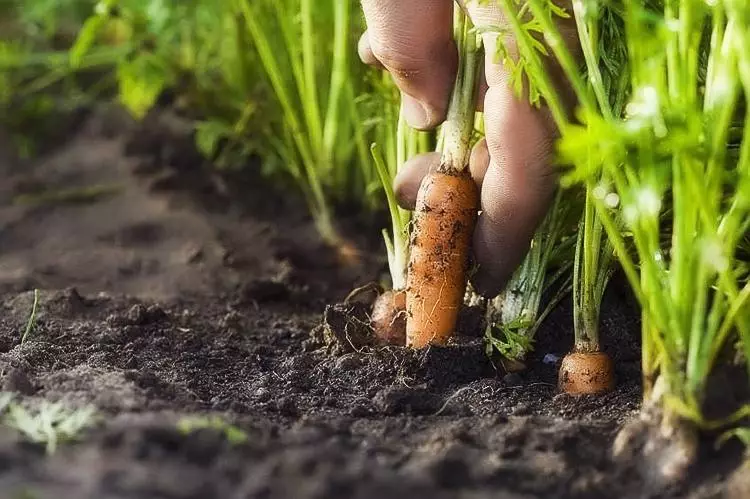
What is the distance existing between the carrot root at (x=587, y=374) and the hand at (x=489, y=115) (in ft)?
0.55

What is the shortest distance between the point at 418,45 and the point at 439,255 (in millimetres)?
300

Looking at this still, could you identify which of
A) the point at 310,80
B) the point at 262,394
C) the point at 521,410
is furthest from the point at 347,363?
the point at 310,80

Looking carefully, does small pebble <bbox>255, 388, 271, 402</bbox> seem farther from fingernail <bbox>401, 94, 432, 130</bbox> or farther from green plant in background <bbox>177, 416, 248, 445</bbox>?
fingernail <bbox>401, 94, 432, 130</bbox>

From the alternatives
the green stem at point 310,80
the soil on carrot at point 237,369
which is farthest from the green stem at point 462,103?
the green stem at point 310,80

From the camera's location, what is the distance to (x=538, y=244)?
130cm

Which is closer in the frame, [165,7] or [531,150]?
[531,150]

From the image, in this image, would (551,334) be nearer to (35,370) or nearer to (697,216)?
(697,216)

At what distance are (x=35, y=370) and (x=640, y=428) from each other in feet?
2.48

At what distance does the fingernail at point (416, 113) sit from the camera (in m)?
1.32

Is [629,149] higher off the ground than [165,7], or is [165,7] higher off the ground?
[165,7]

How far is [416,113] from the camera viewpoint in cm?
134

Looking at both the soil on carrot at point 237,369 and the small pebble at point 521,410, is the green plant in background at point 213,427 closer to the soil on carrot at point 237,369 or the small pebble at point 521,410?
the soil on carrot at point 237,369

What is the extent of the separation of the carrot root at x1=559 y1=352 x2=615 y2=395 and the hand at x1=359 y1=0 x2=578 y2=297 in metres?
0.17

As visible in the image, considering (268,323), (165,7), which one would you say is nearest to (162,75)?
(165,7)
